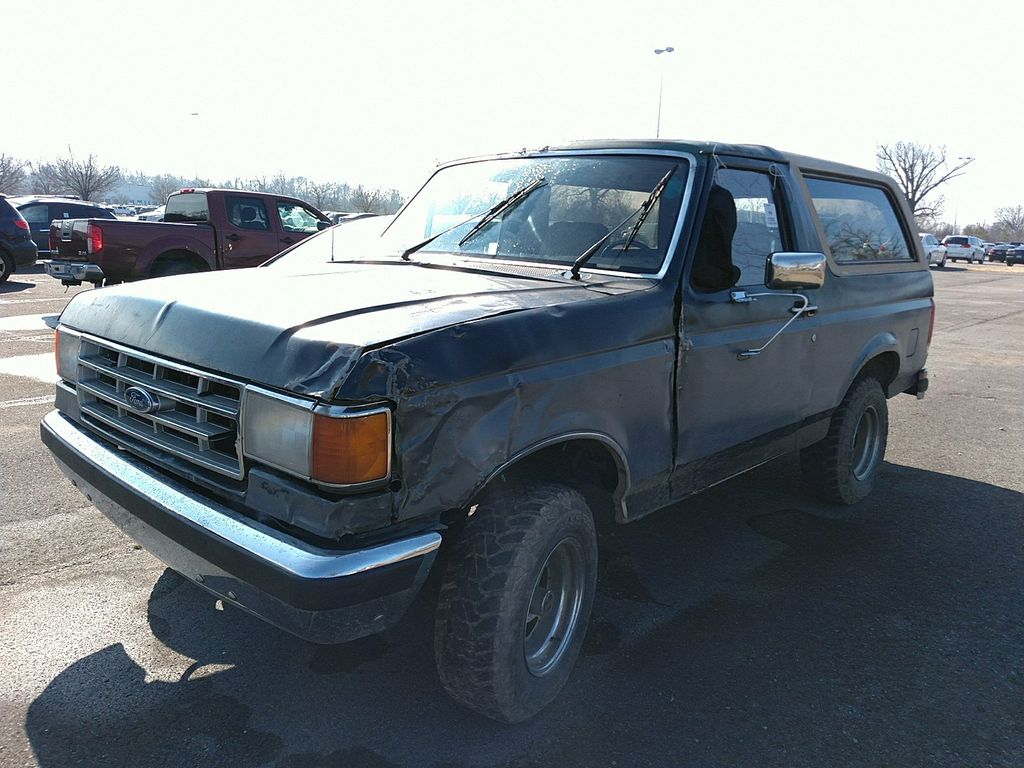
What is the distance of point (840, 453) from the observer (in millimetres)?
4570

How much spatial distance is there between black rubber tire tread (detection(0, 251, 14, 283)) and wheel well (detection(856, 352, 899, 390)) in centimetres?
1580

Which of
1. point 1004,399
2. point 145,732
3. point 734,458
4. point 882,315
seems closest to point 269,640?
point 145,732

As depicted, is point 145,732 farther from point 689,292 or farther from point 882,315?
point 882,315

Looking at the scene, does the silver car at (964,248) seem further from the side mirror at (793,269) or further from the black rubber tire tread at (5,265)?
the side mirror at (793,269)

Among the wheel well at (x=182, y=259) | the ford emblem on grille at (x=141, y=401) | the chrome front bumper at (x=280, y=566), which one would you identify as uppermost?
the ford emblem on grille at (x=141, y=401)

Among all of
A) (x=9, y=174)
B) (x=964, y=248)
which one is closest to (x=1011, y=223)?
(x=964, y=248)

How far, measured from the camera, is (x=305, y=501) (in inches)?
85.0

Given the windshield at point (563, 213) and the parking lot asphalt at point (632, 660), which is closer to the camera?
the parking lot asphalt at point (632, 660)

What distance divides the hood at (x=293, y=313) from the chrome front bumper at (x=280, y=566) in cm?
42

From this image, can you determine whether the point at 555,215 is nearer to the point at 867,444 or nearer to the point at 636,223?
the point at 636,223

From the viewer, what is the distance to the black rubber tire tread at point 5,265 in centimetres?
1510

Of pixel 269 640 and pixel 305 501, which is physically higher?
pixel 305 501

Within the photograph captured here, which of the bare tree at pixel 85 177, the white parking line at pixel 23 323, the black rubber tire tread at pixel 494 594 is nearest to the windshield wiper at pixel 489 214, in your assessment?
the black rubber tire tread at pixel 494 594

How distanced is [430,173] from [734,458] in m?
2.31
